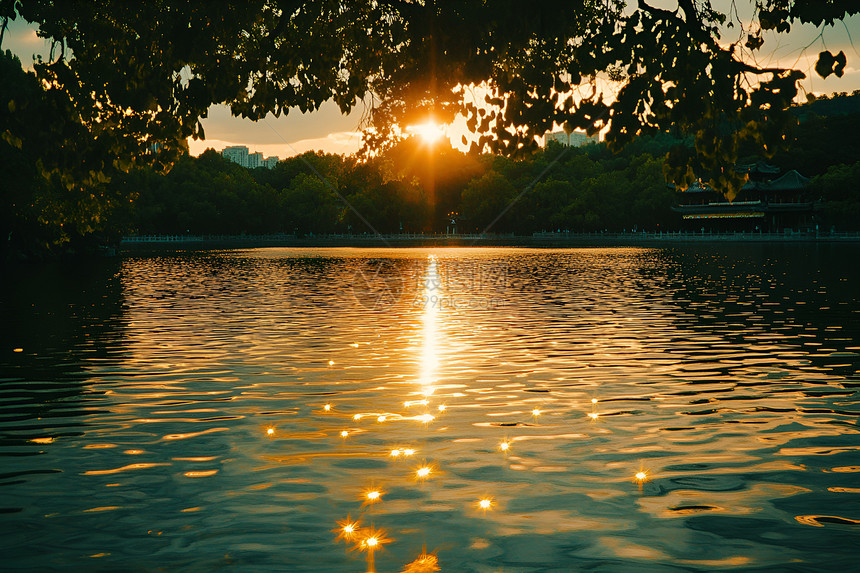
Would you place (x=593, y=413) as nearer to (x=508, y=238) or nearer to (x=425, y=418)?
(x=425, y=418)

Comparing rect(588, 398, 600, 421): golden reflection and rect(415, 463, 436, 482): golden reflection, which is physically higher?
rect(415, 463, 436, 482): golden reflection

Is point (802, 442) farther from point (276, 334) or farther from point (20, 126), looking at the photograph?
point (276, 334)

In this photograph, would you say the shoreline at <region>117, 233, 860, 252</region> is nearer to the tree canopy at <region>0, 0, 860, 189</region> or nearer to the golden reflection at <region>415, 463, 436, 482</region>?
the tree canopy at <region>0, 0, 860, 189</region>

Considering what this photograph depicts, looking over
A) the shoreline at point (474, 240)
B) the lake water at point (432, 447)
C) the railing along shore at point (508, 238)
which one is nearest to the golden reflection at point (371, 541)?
the lake water at point (432, 447)

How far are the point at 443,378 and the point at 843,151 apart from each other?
130 m

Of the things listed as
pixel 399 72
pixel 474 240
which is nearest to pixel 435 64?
pixel 399 72

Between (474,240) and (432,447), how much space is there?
149 m

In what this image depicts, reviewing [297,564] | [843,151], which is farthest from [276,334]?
[843,151]

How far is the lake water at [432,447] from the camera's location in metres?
6.39

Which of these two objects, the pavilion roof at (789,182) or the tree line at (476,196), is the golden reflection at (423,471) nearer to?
the tree line at (476,196)

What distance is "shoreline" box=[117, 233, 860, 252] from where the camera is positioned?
384 feet

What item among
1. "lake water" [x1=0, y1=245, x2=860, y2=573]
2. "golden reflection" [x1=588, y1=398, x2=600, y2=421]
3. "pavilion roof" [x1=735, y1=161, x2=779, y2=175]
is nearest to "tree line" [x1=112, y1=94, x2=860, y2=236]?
"pavilion roof" [x1=735, y1=161, x2=779, y2=175]

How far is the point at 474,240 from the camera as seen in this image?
518ft

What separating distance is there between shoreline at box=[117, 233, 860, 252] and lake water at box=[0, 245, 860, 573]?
100115 mm
